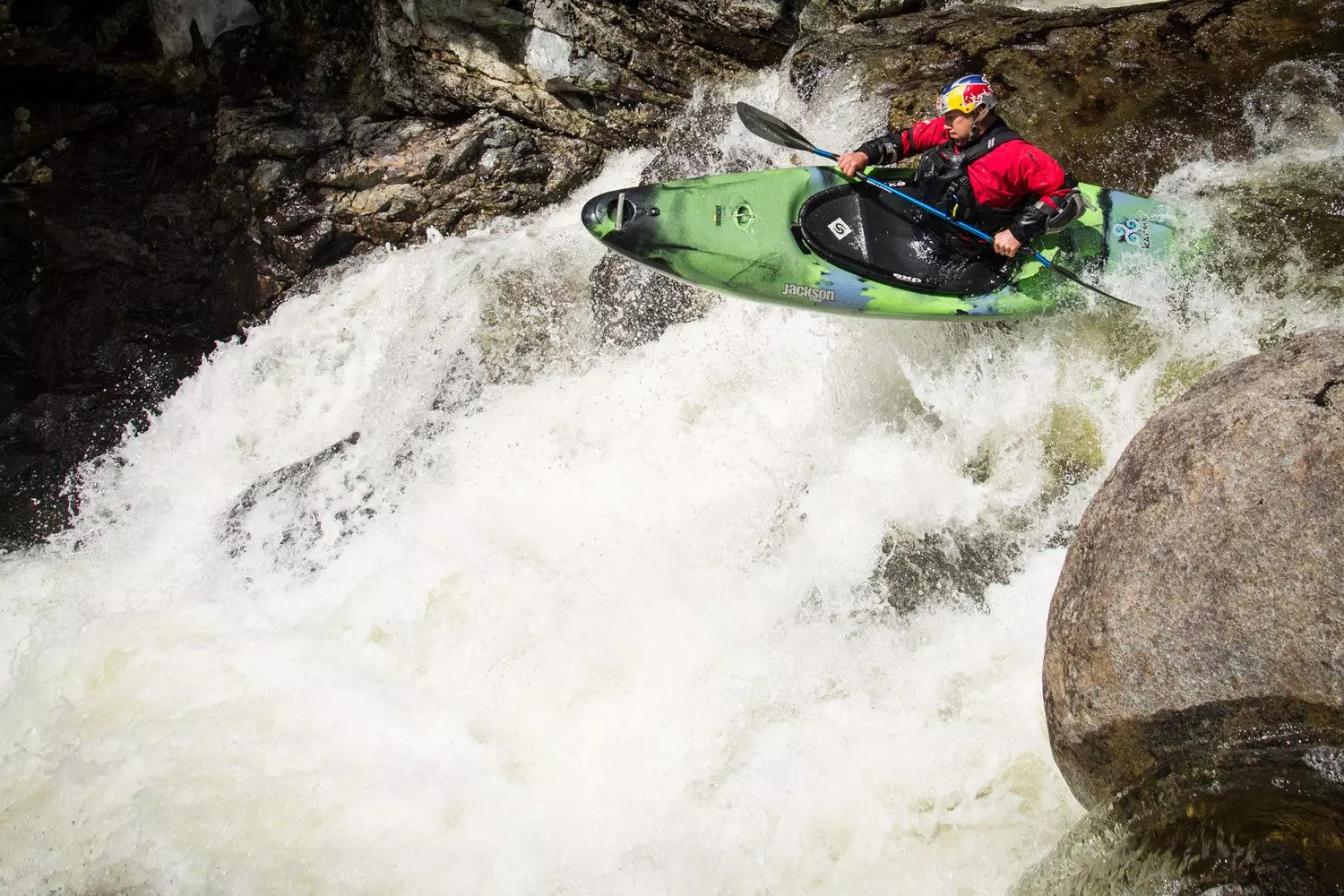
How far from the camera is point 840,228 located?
469cm

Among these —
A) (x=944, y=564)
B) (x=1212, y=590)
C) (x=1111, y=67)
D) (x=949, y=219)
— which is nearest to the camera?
(x=1212, y=590)

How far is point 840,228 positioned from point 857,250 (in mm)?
154

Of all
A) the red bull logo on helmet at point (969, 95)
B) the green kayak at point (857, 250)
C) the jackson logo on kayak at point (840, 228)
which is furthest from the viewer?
the jackson logo on kayak at point (840, 228)

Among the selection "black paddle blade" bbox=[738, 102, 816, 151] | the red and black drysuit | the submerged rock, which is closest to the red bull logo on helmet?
the red and black drysuit

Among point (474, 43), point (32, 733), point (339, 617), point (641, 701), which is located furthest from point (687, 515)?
point (474, 43)

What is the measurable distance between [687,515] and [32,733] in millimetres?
3229

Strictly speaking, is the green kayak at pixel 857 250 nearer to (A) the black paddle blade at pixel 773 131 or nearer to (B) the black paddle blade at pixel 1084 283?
(B) the black paddle blade at pixel 1084 283

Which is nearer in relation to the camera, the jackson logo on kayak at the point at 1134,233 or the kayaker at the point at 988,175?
the kayaker at the point at 988,175

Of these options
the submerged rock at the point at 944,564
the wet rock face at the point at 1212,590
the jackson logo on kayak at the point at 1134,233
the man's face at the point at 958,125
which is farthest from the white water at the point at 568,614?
the man's face at the point at 958,125

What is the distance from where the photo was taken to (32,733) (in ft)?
14.1

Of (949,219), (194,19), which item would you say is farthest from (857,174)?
(194,19)

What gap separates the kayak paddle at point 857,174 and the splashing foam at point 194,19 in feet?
12.2

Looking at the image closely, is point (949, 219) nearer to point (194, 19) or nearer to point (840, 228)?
point (840, 228)

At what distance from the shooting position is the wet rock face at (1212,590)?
9.42 ft
